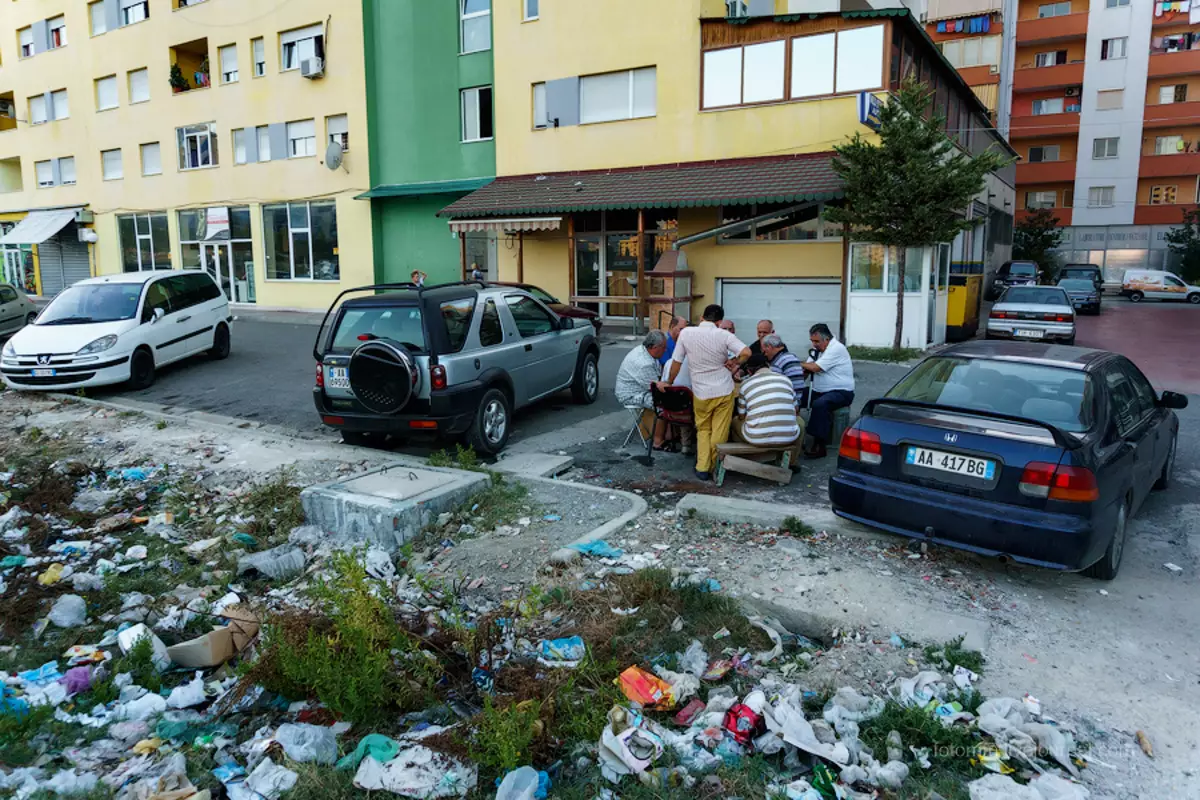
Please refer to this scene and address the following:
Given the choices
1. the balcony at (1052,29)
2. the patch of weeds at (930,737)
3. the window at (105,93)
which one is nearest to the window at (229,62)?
the window at (105,93)

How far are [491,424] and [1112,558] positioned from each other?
5.71m

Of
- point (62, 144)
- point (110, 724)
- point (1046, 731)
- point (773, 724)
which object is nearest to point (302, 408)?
point (110, 724)

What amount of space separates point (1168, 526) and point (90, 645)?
7722 millimetres

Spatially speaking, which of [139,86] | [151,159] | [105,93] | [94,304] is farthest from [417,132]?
[105,93]

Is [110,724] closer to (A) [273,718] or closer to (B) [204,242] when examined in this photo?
(A) [273,718]

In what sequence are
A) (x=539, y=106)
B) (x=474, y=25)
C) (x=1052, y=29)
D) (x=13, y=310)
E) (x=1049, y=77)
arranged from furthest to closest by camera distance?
1. (x=1049, y=77)
2. (x=1052, y=29)
3. (x=474, y=25)
4. (x=539, y=106)
5. (x=13, y=310)

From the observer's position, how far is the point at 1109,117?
4656 centimetres

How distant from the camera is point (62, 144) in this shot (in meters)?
33.6

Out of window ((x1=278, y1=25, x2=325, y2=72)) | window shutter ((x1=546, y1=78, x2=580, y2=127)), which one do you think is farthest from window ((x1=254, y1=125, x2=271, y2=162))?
window shutter ((x1=546, y1=78, x2=580, y2=127))

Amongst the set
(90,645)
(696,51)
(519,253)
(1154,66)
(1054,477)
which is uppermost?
(1154,66)

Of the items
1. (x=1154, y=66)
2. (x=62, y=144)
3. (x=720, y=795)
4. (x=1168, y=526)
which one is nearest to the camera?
(x=720, y=795)

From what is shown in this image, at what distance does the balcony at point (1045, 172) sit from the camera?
48.0 meters

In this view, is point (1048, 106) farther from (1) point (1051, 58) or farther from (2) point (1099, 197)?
(2) point (1099, 197)

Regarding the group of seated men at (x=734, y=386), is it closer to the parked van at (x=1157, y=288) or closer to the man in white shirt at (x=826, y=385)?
the man in white shirt at (x=826, y=385)
